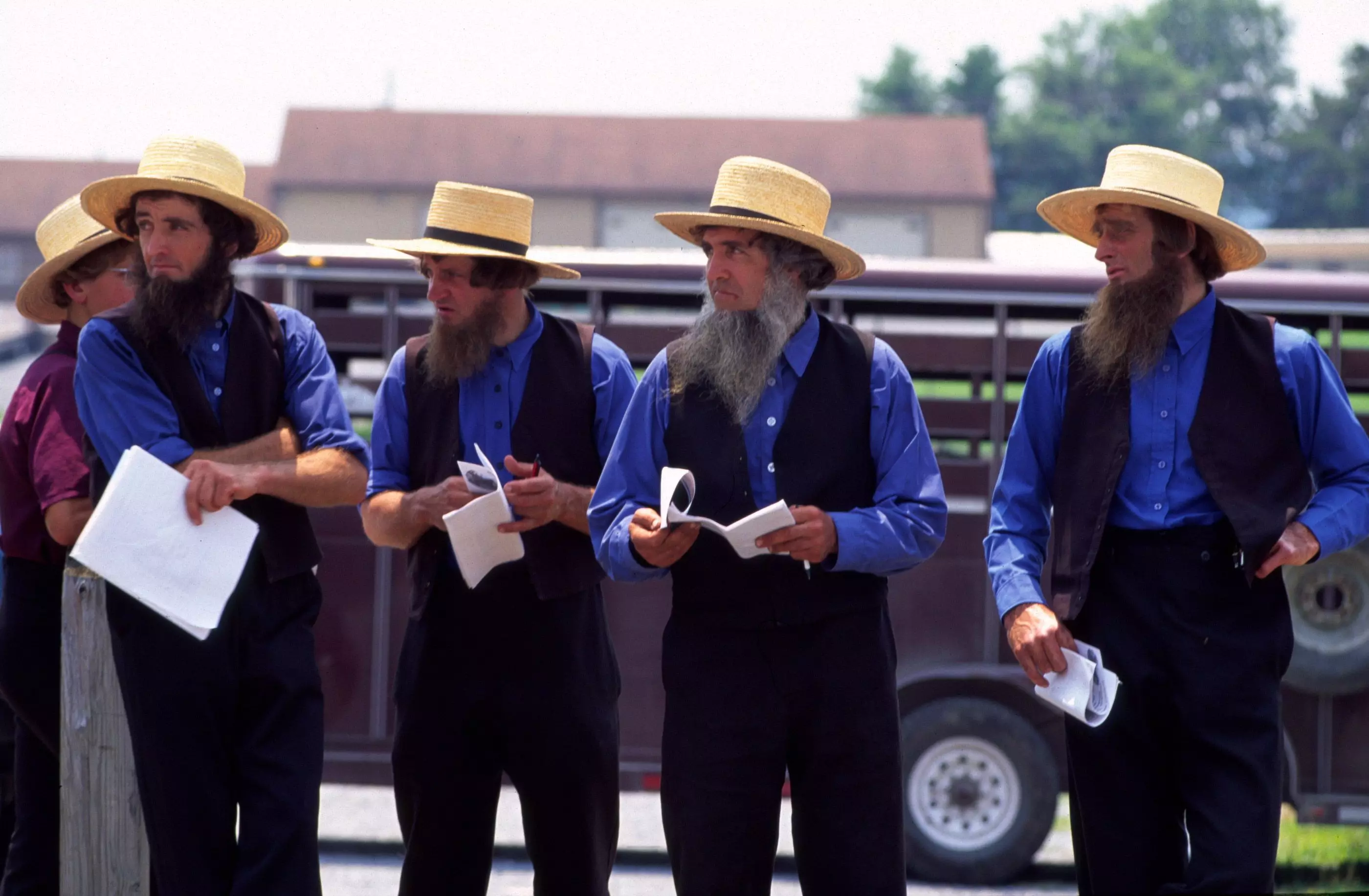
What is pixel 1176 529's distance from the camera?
3848 millimetres

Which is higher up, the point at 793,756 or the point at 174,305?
the point at 174,305

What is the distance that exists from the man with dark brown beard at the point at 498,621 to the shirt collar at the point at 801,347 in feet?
2.21

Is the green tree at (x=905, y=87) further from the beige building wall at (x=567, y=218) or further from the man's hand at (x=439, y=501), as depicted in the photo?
the man's hand at (x=439, y=501)

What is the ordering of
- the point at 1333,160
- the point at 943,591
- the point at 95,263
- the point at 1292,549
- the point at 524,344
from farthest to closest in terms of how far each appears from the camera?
the point at 1333,160, the point at 943,591, the point at 95,263, the point at 524,344, the point at 1292,549

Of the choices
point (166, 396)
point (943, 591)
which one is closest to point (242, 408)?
point (166, 396)

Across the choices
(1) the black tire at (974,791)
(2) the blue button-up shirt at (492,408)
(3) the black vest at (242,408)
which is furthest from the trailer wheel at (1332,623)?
(3) the black vest at (242,408)

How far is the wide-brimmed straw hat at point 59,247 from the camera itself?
500 cm

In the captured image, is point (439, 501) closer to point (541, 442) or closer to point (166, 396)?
point (541, 442)

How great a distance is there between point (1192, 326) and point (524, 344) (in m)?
1.84

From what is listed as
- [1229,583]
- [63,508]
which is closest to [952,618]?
[1229,583]

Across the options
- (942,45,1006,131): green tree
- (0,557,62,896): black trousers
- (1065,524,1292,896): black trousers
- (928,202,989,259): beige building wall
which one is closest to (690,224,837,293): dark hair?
(1065,524,1292,896): black trousers

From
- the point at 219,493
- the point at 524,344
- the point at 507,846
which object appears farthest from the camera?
the point at 507,846

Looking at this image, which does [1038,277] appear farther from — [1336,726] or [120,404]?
[120,404]

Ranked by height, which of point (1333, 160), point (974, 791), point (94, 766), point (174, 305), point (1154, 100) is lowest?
point (974, 791)
